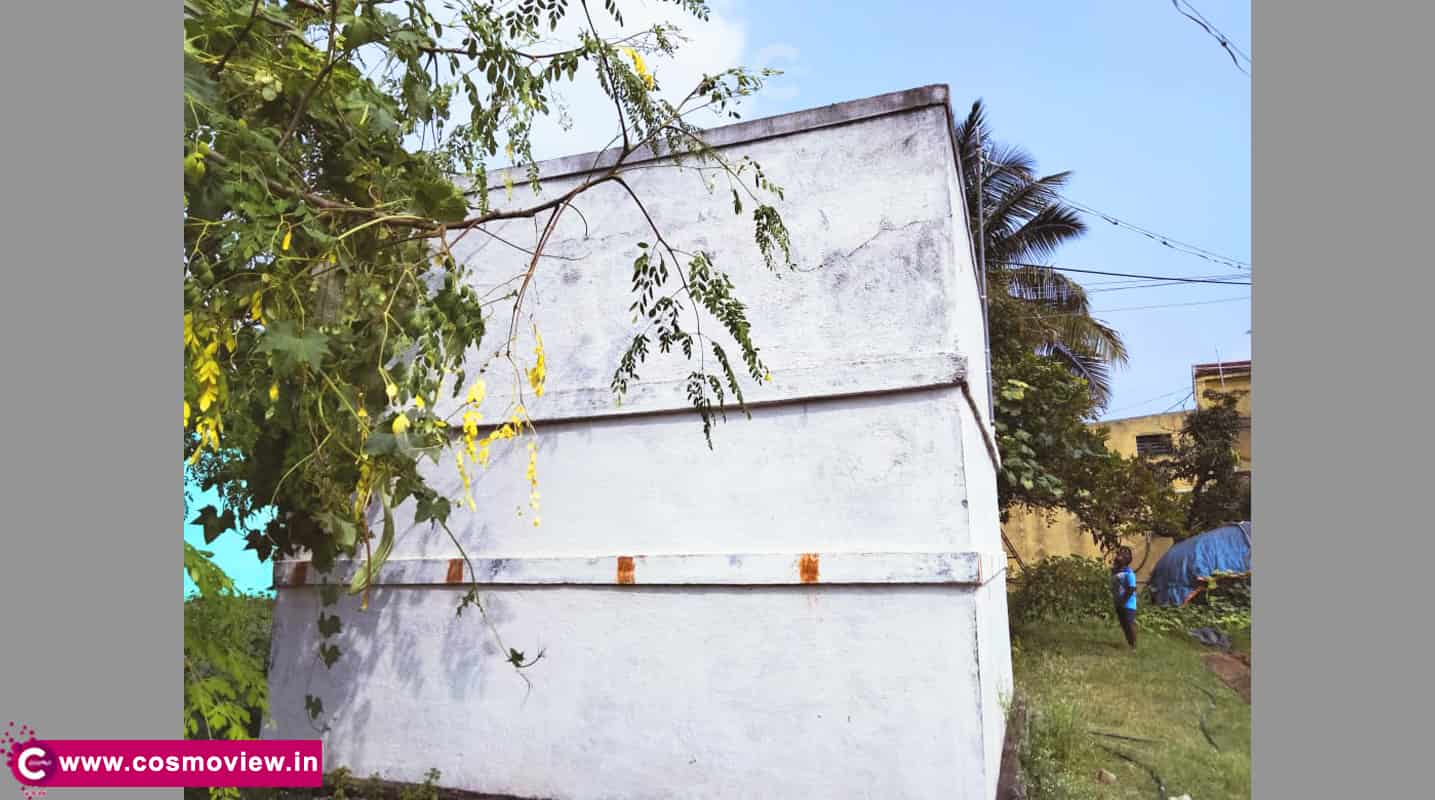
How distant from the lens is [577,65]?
3068 mm

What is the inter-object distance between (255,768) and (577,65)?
226 centimetres

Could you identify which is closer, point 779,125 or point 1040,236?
point 779,125

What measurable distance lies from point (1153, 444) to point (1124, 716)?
12.3 meters

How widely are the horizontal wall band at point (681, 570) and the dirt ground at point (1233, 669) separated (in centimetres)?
532

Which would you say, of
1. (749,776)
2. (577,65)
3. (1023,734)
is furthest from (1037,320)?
(577,65)

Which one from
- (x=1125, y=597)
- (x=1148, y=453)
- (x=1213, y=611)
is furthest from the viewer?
(x=1148, y=453)

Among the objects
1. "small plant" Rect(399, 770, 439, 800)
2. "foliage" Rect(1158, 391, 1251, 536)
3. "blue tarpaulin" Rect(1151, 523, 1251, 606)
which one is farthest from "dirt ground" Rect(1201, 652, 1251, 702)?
"small plant" Rect(399, 770, 439, 800)

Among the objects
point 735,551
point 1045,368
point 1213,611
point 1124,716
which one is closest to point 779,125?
point 735,551

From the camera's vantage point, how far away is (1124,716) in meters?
7.47
